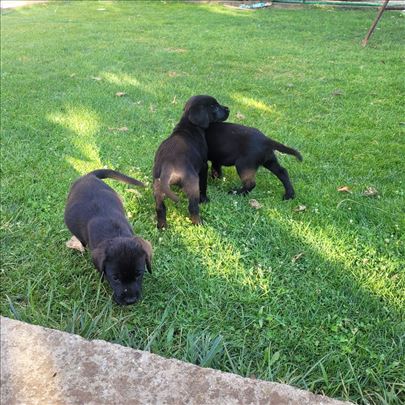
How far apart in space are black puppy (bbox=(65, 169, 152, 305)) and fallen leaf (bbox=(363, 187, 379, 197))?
2.10 m

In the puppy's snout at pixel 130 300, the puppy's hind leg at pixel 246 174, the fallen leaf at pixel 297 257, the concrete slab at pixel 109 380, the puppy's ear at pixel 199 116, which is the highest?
the puppy's ear at pixel 199 116

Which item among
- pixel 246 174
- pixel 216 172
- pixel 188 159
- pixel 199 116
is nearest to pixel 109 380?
pixel 188 159

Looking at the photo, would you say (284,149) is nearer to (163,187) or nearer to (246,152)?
(246,152)

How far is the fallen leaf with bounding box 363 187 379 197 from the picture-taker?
164 inches

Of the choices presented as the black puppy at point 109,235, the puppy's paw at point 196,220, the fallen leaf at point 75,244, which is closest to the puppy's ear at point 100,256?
the black puppy at point 109,235

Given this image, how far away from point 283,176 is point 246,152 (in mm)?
411

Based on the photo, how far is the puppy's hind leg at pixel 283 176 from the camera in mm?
4211

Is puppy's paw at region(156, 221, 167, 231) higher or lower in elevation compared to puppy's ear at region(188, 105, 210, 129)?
lower

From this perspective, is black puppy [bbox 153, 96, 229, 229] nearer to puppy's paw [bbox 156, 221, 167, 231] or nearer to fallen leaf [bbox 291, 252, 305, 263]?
puppy's paw [bbox 156, 221, 167, 231]

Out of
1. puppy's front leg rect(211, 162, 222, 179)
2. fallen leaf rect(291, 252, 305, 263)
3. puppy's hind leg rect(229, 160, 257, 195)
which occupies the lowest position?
puppy's front leg rect(211, 162, 222, 179)

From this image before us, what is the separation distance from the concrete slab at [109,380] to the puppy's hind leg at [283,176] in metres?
2.39

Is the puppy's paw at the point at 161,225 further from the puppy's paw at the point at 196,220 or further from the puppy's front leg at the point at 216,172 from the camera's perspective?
the puppy's front leg at the point at 216,172

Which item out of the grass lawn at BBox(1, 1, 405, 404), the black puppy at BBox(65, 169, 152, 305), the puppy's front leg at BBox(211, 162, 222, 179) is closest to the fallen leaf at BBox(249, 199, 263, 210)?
the grass lawn at BBox(1, 1, 405, 404)

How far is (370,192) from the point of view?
13.8ft
